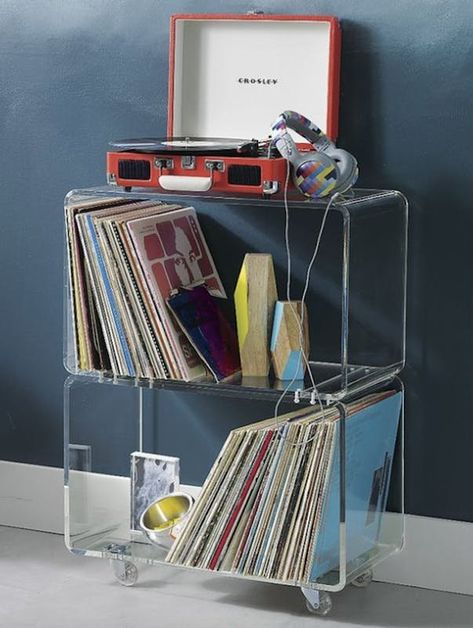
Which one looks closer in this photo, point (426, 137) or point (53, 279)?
point (426, 137)

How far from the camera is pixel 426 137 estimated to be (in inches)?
101

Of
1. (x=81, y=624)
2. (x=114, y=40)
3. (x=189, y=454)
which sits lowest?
(x=81, y=624)

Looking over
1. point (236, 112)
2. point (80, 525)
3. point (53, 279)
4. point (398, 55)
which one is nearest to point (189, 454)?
point (80, 525)

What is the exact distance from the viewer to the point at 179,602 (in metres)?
2.58

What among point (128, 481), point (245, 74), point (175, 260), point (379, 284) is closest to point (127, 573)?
point (128, 481)

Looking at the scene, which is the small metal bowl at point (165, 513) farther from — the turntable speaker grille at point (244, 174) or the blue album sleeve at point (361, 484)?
the turntable speaker grille at point (244, 174)

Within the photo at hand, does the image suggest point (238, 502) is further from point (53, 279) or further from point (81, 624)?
point (53, 279)

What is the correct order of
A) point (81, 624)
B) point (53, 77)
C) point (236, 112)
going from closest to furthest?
1. point (81, 624)
2. point (236, 112)
3. point (53, 77)

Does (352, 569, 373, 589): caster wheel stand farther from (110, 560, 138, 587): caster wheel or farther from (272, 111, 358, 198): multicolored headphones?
(272, 111, 358, 198): multicolored headphones

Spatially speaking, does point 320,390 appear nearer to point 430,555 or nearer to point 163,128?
point 430,555

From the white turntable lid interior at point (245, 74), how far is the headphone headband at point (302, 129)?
0.15 m

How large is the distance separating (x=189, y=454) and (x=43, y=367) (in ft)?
1.23

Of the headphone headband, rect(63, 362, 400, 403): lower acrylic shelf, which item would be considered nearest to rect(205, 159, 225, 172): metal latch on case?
the headphone headband

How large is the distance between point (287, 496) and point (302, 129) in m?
0.65
